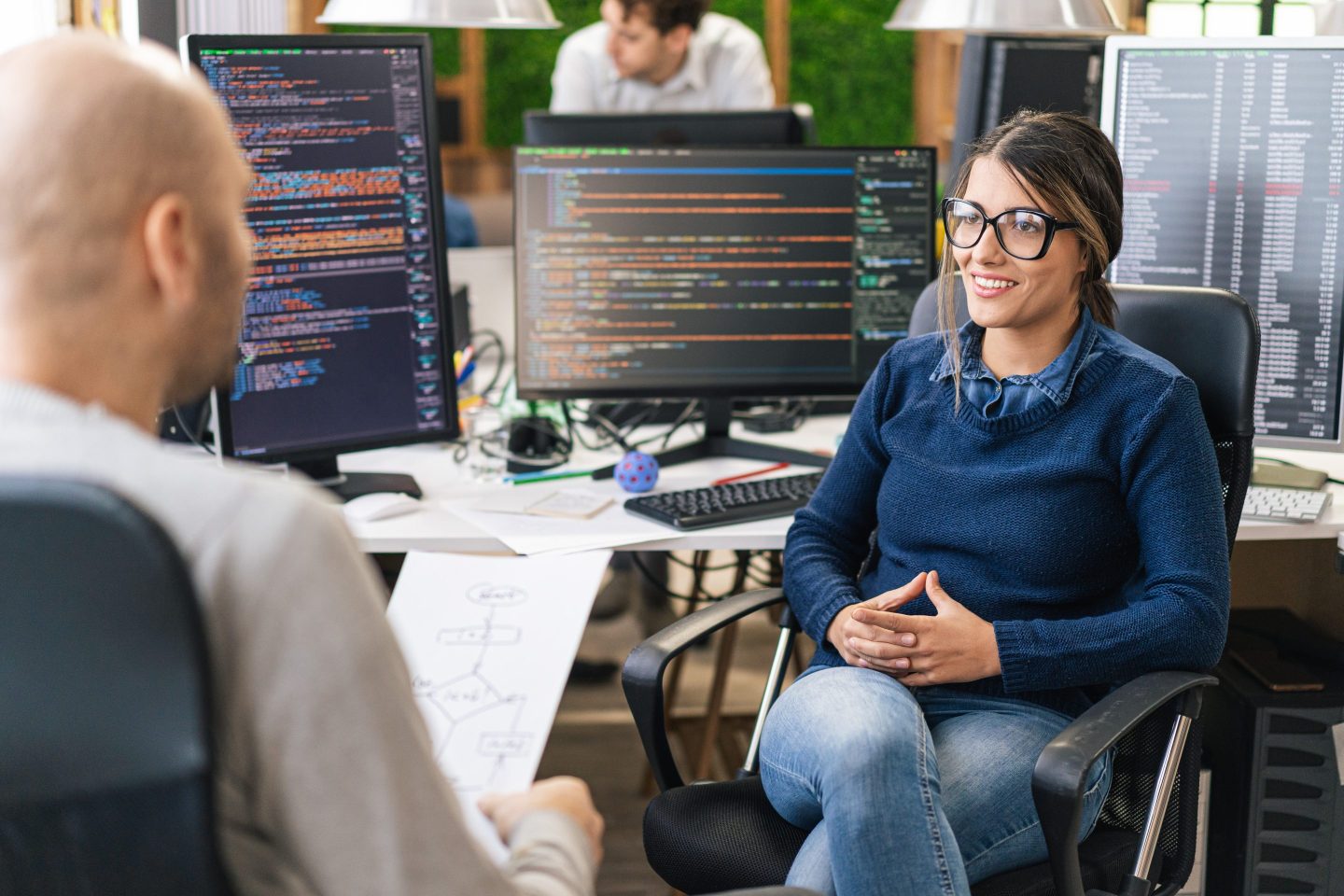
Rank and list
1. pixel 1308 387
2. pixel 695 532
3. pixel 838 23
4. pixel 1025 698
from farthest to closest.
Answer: pixel 838 23, pixel 1308 387, pixel 695 532, pixel 1025 698

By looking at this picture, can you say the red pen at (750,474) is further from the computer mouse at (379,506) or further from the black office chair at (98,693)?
the black office chair at (98,693)

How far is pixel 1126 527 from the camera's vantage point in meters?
1.67

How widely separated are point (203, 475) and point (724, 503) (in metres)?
1.40

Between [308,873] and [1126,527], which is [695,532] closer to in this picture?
[1126,527]

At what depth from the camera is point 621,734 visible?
3150 millimetres

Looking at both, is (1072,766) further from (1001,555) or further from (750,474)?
(750,474)

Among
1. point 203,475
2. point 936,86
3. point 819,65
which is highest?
point 819,65

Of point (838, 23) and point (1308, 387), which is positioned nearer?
point (1308, 387)

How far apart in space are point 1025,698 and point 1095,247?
56 cm

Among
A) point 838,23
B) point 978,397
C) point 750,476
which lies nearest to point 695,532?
point 750,476

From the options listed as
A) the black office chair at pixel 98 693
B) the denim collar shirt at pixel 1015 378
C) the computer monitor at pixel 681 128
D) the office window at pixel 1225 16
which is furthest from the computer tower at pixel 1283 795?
the office window at pixel 1225 16

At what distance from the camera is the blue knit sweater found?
1.60 meters

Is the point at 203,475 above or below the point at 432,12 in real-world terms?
below

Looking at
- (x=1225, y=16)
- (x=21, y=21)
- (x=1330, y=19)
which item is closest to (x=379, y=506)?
(x=21, y=21)
